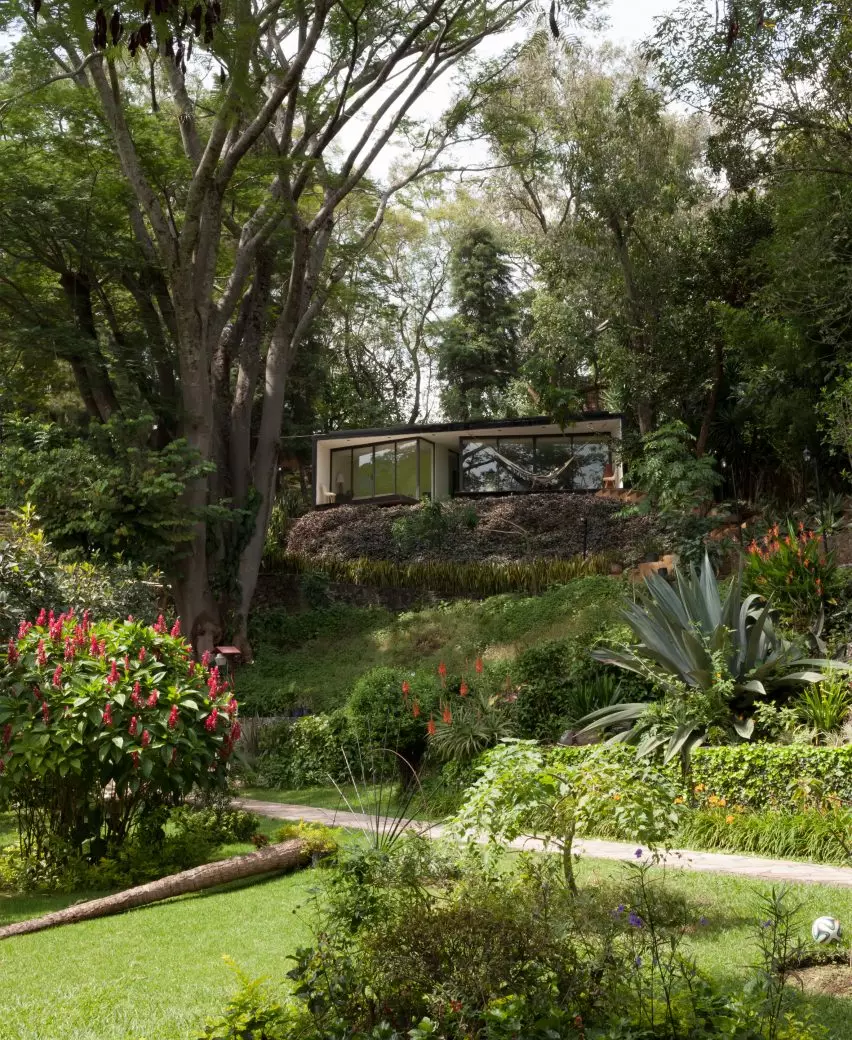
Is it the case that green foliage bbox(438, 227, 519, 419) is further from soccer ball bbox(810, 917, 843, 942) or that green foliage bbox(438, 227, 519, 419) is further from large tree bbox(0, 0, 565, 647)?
soccer ball bbox(810, 917, 843, 942)

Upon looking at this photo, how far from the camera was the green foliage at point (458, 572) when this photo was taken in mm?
20984

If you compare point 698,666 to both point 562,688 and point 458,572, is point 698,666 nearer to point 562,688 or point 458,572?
point 562,688

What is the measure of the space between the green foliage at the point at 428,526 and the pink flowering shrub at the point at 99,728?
15.7 m

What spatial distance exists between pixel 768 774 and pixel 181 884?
4.90 meters

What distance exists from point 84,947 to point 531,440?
78.6 ft

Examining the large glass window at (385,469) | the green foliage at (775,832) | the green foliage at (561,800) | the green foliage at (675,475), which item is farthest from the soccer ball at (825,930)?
the large glass window at (385,469)

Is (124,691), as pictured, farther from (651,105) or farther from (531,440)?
(531,440)

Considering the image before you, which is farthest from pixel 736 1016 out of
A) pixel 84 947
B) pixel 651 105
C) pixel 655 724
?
pixel 651 105

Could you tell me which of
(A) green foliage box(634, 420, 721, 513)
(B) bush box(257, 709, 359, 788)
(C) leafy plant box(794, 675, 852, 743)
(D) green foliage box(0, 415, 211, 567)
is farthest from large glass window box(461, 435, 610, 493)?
(C) leafy plant box(794, 675, 852, 743)

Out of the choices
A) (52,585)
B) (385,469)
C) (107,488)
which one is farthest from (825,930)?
(385,469)

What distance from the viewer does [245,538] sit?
1927 cm

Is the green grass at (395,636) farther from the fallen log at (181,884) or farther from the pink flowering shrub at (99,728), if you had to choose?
the pink flowering shrub at (99,728)

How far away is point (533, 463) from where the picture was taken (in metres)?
29.0

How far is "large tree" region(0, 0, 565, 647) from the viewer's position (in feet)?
53.6
